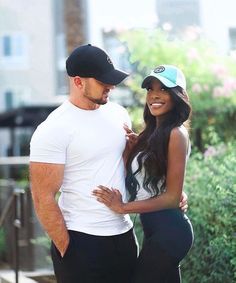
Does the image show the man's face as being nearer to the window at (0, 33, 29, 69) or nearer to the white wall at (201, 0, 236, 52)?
the white wall at (201, 0, 236, 52)

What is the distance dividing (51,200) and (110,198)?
29 centimetres

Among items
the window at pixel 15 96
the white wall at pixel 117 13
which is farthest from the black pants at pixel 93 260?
the window at pixel 15 96

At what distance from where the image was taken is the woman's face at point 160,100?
14.7 ft

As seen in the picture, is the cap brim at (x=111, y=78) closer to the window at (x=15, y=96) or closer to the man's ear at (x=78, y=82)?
the man's ear at (x=78, y=82)

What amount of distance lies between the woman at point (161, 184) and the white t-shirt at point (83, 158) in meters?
0.07

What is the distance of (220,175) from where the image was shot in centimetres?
621

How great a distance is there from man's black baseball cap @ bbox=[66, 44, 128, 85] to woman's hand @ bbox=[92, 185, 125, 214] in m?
0.54

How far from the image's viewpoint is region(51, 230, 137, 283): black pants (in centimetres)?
442

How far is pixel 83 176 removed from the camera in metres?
4.45

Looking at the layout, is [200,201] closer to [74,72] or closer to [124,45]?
[74,72]

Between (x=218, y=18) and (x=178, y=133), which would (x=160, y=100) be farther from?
(x=218, y=18)

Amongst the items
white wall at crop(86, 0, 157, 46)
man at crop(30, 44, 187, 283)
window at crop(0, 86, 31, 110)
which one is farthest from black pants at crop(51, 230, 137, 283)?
window at crop(0, 86, 31, 110)

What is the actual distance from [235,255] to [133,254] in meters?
1.13

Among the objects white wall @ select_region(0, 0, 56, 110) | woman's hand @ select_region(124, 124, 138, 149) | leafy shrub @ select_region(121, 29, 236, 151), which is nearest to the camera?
woman's hand @ select_region(124, 124, 138, 149)
